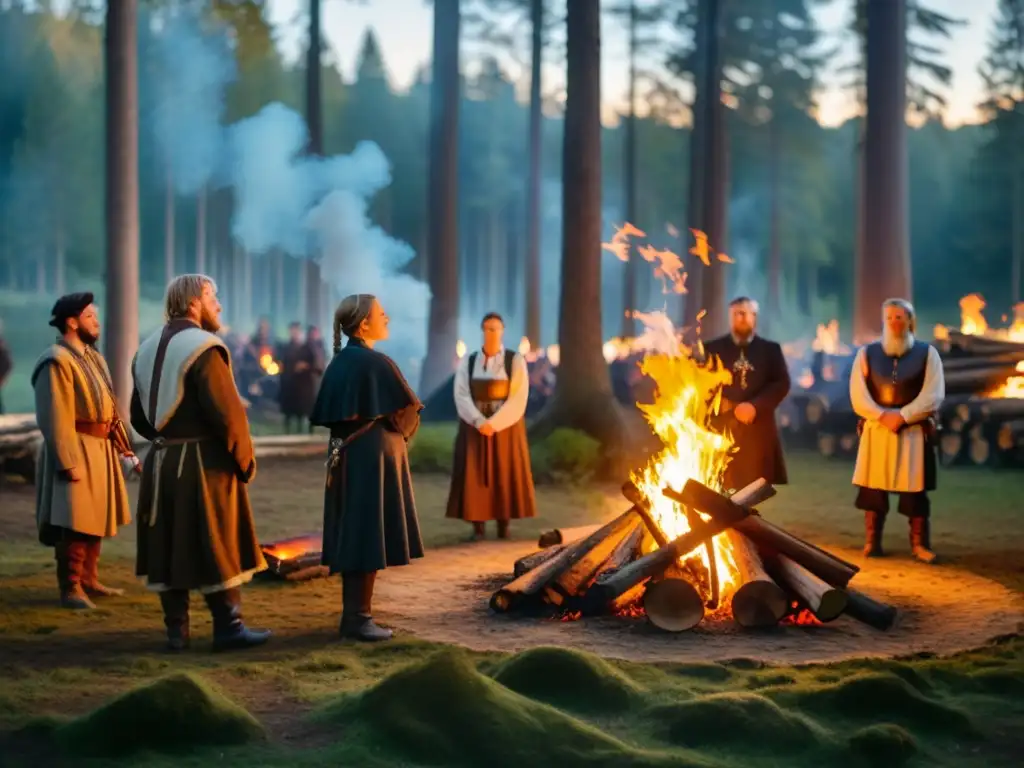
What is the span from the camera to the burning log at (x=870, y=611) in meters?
7.82

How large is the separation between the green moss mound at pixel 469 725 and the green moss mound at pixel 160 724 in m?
0.52

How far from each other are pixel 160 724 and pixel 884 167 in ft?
59.7

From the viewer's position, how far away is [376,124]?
70.6 m

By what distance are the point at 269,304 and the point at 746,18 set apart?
32293mm

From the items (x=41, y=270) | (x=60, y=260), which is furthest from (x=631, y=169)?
(x=41, y=270)

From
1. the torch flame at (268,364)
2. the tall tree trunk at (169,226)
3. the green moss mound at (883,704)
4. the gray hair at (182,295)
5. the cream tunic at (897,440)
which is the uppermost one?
the tall tree trunk at (169,226)

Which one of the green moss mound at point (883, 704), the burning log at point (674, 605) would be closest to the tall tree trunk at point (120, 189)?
the burning log at point (674, 605)

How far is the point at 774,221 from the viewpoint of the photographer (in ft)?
168

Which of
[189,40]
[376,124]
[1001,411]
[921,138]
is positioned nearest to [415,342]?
[189,40]

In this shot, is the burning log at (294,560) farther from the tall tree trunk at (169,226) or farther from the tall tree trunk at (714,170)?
the tall tree trunk at (169,226)

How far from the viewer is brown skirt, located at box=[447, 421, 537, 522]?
37.4 feet

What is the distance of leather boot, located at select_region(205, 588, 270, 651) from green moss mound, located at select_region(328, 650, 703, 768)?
161cm

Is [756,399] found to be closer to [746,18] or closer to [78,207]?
[746,18]

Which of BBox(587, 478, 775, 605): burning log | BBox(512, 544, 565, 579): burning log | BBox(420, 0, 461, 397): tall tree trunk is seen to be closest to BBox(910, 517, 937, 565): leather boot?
BBox(587, 478, 775, 605): burning log
